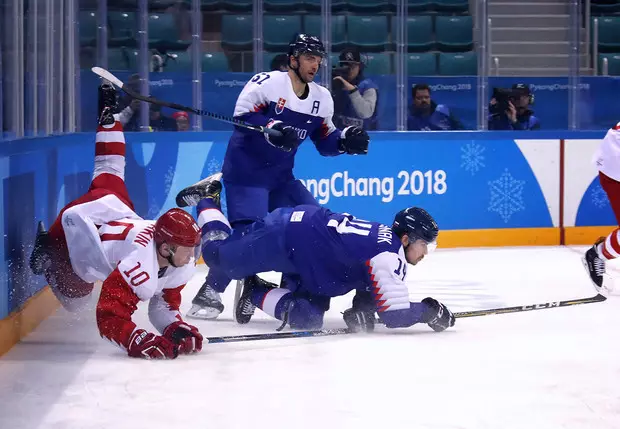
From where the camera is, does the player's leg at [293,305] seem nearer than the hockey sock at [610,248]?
Yes

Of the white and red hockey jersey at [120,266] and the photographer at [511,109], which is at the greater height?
the photographer at [511,109]

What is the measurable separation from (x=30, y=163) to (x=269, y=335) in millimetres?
1330

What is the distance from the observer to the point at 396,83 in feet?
28.0

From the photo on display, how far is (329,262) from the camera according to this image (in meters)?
A: 4.74

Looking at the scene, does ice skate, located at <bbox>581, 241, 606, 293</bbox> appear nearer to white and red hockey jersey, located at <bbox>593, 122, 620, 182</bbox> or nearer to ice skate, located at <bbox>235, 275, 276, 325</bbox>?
white and red hockey jersey, located at <bbox>593, 122, 620, 182</bbox>

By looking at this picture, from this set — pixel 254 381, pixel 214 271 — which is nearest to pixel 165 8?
pixel 214 271

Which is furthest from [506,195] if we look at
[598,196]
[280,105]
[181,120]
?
[280,105]

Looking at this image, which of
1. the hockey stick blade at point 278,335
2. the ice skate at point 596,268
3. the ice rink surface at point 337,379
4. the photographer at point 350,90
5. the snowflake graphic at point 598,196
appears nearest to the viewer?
the ice rink surface at point 337,379

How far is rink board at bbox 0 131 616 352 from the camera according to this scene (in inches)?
304

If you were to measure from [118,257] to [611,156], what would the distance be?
10.2ft

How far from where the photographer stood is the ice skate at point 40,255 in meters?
4.80

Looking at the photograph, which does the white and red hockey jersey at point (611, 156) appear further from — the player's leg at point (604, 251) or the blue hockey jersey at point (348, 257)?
the blue hockey jersey at point (348, 257)

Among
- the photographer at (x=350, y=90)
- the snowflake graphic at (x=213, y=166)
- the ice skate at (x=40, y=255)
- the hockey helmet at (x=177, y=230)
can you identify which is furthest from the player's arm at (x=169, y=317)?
the photographer at (x=350, y=90)

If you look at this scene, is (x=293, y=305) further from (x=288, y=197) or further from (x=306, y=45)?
(x=306, y=45)
